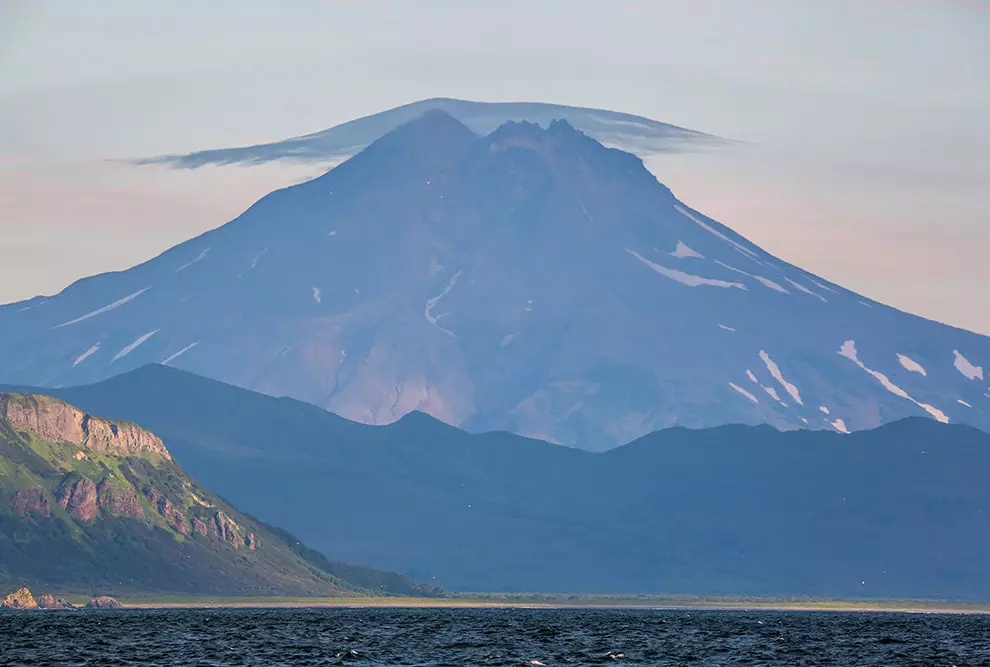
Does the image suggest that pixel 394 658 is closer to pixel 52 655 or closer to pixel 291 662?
pixel 291 662

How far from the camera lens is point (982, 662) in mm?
195500

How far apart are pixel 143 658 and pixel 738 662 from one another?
186ft

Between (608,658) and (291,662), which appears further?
(608,658)

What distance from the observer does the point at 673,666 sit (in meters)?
182

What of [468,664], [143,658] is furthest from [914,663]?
[143,658]

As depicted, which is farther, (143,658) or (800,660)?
(800,660)

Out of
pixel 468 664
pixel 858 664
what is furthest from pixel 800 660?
pixel 468 664

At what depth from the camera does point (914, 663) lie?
A: 19338cm

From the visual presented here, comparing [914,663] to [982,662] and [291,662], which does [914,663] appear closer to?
→ [982,662]

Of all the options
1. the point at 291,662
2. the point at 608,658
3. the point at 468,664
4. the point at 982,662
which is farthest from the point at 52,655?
the point at 982,662

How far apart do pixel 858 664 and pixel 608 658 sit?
2433 centimetres

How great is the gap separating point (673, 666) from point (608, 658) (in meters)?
14.2

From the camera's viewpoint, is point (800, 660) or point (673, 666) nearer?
point (673, 666)

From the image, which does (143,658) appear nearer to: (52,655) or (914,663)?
(52,655)
